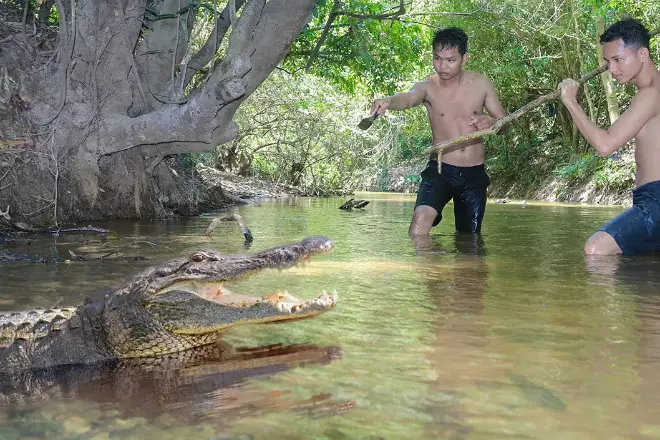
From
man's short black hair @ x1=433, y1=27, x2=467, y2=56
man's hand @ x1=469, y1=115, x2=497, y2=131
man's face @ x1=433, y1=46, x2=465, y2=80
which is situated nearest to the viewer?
man's hand @ x1=469, y1=115, x2=497, y2=131

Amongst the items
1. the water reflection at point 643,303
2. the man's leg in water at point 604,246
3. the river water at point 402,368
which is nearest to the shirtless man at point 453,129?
the man's leg in water at point 604,246

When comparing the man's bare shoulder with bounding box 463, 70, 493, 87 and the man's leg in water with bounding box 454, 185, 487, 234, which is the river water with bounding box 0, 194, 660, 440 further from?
the man's bare shoulder with bounding box 463, 70, 493, 87

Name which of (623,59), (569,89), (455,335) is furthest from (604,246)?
(455,335)

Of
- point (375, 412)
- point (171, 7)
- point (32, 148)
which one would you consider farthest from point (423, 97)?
point (375, 412)

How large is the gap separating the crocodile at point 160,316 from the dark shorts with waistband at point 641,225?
144 inches

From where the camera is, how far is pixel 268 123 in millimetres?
19266

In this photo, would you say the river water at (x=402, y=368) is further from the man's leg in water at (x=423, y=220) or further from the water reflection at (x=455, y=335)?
the man's leg in water at (x=423, y=220)

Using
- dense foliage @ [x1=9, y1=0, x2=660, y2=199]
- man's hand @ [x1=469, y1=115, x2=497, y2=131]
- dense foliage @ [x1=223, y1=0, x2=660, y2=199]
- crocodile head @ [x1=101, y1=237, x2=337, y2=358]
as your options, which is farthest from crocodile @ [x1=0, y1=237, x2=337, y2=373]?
dense foliage @ [x1=9, y1=0, x2=660, y2=199]

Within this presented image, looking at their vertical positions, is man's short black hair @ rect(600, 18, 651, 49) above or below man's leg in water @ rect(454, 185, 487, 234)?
above

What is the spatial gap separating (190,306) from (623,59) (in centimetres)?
411

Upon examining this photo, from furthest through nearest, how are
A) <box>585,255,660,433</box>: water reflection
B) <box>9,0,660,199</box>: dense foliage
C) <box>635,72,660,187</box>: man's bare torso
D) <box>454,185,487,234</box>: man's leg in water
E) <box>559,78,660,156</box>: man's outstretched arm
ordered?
1. <box>9,0,660,199</box>: dense foliage
2. <box>454,185,487,234</box>: man's leg in water
3. <box>635,72,660,187</box>: man's bare torso
4. <box>559,78,660,156</box>: man's outstretched arm
5. <box>585,255,660,433</box>: water reflection

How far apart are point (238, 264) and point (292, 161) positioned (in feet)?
62.6

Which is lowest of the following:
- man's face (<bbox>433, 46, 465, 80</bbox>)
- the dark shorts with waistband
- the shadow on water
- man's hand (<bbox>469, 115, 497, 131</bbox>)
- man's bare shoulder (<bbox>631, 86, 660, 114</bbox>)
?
the shadow on water

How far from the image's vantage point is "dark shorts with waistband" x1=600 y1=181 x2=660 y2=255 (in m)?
5.29
